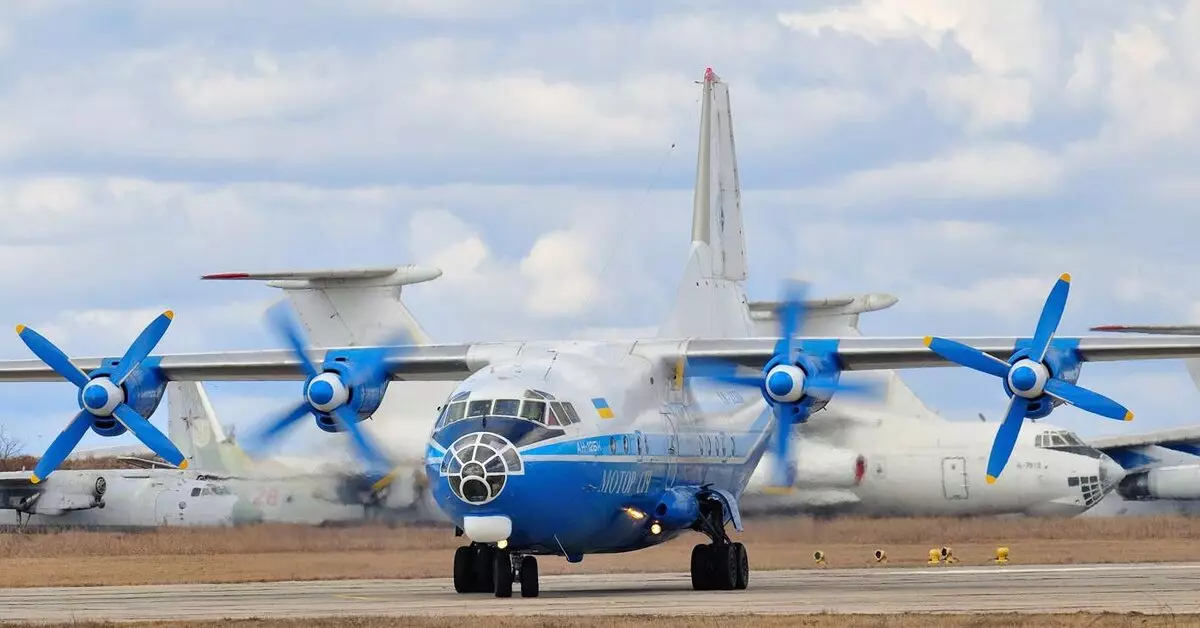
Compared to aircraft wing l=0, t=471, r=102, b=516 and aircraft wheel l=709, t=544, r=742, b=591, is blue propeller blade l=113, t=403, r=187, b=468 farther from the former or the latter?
aircraft wing l=0, t=471, r=102, b=516

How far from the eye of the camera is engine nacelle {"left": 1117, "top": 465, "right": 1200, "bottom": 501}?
2169 inches

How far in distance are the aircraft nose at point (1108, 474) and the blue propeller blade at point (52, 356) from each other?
3043 cm

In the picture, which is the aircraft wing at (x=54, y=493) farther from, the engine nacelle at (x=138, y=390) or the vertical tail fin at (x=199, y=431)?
the engine nacelle at (x=138, y=390)

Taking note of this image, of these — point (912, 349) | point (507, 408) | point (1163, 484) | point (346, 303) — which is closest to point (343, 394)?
point (507, 408)

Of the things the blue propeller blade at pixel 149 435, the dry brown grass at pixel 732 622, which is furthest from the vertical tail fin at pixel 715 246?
the dry brown grass at pixel 732 622

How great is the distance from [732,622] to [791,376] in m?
7.28

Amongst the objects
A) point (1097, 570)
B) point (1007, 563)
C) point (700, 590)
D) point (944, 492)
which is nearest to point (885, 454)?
point (944, 492)

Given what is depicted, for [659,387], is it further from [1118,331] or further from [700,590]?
[1118,331]

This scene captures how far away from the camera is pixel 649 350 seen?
28469 millimetres

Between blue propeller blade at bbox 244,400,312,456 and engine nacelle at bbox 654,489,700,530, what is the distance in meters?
5.78

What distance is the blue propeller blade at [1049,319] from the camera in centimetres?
2608

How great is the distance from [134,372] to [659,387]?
332 inches

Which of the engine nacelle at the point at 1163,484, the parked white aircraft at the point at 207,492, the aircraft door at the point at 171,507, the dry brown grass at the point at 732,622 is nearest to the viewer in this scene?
the dry brown grass at the point at 732,622

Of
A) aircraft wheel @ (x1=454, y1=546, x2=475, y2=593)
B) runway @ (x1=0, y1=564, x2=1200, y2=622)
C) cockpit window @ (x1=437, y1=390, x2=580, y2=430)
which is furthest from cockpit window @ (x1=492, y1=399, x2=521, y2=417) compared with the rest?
aircraft wheel @ (x1=454, y1=546, x2=475, y2=593)
